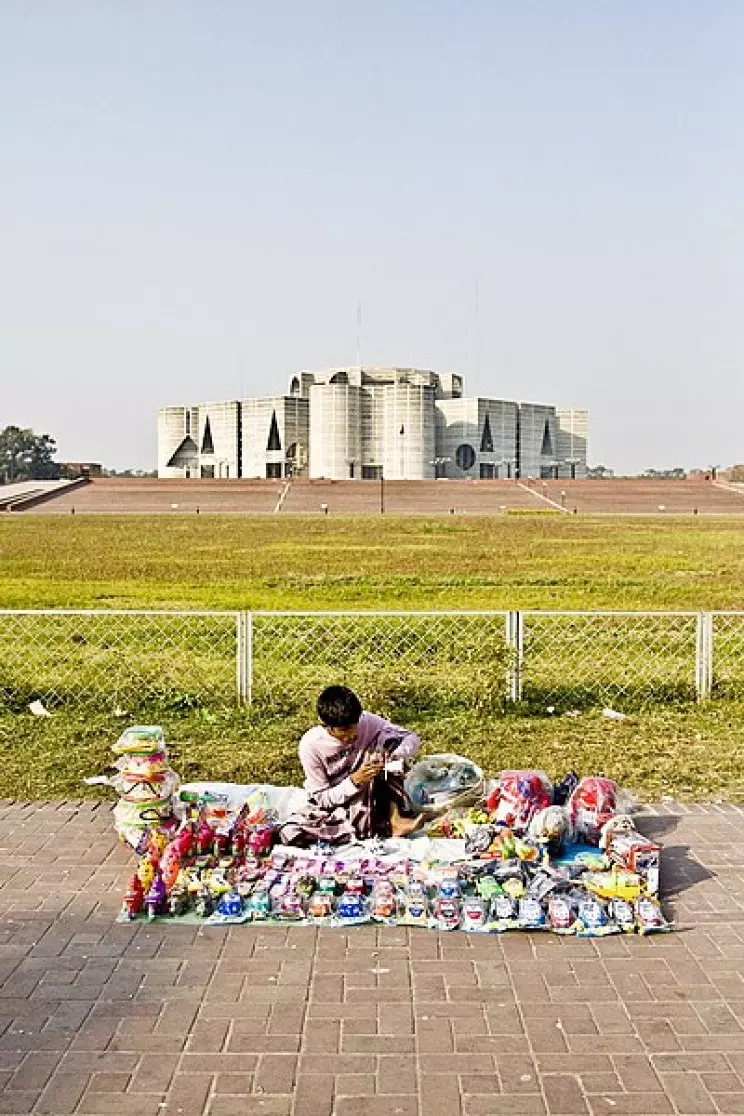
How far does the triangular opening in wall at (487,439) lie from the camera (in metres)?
76.1

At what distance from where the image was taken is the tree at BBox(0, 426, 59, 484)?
91.6 metres

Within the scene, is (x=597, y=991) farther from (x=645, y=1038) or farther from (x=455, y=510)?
(x=455, y=510)

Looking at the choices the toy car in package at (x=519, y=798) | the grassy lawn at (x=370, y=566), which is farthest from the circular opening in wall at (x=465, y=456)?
the toy car in package at (x=519, y=798)

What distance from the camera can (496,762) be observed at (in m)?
5.95

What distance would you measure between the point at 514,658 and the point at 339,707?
8.76ft

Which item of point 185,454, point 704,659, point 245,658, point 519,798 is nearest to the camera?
point 519,798

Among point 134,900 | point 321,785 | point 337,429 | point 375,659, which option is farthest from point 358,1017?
point 337,429

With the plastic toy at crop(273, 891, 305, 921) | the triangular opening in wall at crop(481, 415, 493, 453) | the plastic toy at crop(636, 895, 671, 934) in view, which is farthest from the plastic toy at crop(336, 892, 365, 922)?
the triangular opening in wall at crop(481, 415, 493, 453)

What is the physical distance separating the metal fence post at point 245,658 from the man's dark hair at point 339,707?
2378mm

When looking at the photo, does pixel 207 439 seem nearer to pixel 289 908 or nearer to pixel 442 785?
pixel 442 785

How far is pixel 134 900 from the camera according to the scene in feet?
12.7

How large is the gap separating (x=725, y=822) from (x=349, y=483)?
46384 millimetres

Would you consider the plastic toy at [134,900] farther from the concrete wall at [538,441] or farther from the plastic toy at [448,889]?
the concrete wall at [538,441]

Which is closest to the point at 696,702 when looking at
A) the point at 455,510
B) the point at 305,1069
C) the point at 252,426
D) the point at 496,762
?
the point at 496,762
